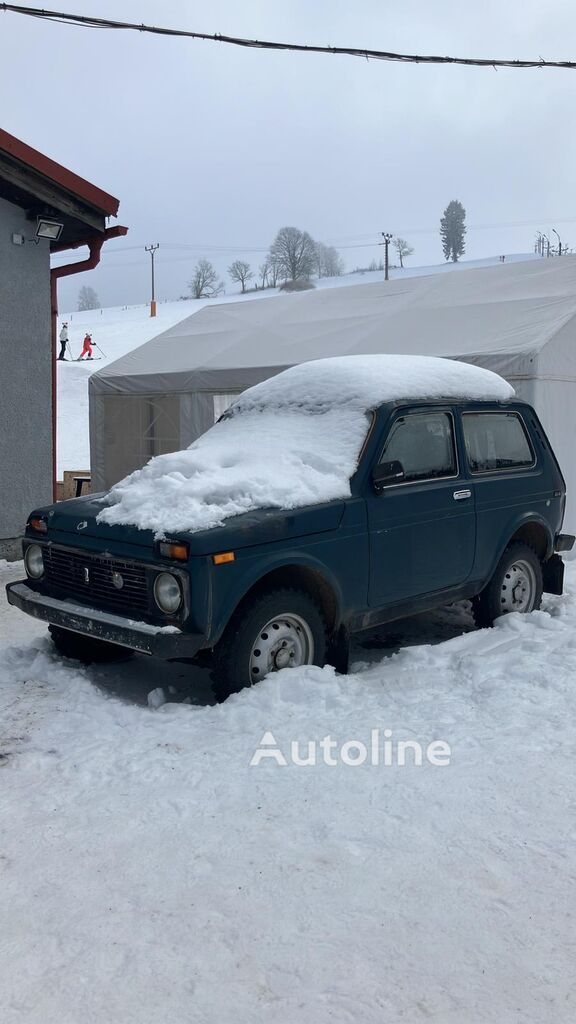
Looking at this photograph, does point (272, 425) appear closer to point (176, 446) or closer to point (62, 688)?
point (62, 688)

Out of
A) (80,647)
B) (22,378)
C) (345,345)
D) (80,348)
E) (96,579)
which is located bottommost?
(80,647)

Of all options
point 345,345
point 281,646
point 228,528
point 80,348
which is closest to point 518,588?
point 281,646

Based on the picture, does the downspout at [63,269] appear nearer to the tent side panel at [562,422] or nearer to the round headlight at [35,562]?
the round headlight at [35,562]

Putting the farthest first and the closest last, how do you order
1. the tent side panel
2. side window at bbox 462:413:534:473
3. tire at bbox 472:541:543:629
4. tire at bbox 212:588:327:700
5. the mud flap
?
1. the tent side panel
2. the mud flap
3. tire at bbox 472:541:543:629
4. side window at bbox 462:413:534:473
5. tire at bbox 212:588:327:700

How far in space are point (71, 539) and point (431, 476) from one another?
2.31 meters

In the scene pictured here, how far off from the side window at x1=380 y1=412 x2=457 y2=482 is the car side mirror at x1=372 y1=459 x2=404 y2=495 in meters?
0.21

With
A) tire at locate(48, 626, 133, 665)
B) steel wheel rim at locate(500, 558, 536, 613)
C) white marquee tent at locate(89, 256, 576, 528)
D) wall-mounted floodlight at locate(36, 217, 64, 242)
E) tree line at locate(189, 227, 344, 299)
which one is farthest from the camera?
tree line at locate(189, 227, 344, 299)

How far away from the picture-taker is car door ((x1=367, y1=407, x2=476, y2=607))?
4980mm

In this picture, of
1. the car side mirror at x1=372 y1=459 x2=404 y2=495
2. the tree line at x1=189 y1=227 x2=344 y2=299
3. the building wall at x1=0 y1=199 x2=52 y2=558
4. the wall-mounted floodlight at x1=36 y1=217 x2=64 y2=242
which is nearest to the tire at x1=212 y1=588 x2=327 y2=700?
the car side mirror at x1=372 y1=459 x2=404 y2=495

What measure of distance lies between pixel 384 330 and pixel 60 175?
4.53 meters

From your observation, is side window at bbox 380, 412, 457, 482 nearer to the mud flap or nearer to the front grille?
the mud flap

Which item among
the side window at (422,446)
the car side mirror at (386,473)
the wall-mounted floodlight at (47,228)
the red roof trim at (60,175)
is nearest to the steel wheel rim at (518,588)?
the side window at (422,446)

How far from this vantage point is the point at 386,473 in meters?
4.88

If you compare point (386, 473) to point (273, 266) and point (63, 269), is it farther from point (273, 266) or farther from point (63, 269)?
point (273, 266)
